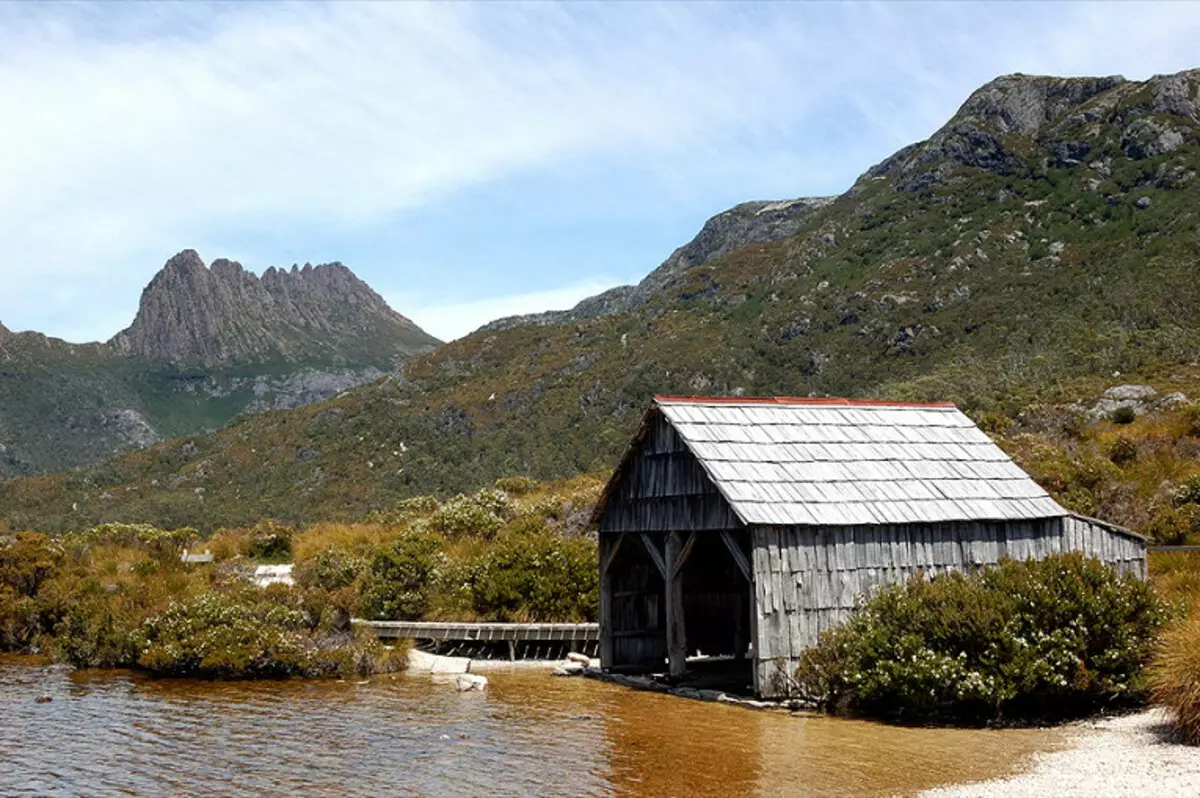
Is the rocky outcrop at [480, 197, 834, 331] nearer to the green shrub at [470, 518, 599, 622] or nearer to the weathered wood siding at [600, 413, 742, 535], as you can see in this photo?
the green shrub at [470, 518, 599, 622]

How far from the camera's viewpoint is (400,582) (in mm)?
26250

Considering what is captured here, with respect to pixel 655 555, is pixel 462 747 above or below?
below

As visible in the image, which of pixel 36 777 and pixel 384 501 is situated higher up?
pixel 384 501

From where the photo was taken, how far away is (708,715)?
16109 mm

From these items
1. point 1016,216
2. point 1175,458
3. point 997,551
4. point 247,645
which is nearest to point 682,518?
point 997,551

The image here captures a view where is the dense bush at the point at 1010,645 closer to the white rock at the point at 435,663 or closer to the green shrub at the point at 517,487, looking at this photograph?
the white rock at the point at 435,663

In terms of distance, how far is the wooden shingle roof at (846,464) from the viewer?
16812 mm

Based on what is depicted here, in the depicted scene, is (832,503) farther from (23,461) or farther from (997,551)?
(23,461)

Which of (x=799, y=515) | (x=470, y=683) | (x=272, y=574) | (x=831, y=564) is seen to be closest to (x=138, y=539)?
(x=272, y=574)

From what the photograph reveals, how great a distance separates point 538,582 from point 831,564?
9535 mm

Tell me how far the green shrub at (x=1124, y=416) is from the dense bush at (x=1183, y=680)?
28071 millimetres

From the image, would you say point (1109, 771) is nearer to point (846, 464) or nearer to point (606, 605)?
point (846, 464)

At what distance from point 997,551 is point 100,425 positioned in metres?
159

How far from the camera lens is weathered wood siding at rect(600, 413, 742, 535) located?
1738cm
